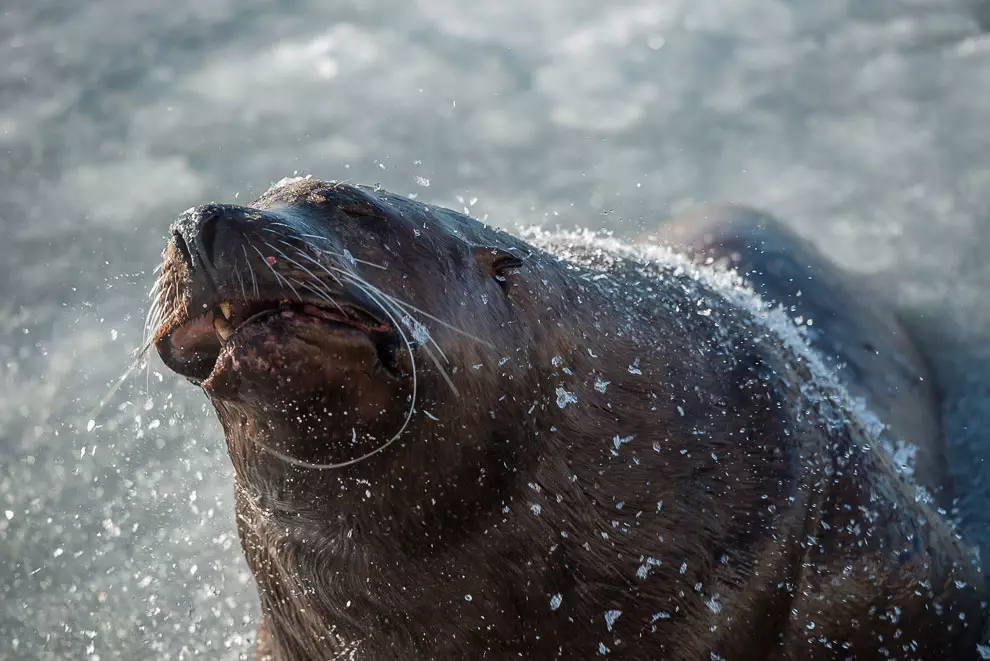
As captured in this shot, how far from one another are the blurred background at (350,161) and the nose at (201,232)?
2.50 metres

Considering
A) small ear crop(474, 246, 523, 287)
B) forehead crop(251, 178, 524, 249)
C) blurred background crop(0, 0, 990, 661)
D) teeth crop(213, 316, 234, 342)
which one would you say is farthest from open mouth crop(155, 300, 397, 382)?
blurred background crop(0, 0, 990, 661)

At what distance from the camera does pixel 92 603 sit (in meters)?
4.57

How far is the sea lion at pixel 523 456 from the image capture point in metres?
2.28

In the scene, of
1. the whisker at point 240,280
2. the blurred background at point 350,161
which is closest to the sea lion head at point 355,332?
the whisker at point 240,280

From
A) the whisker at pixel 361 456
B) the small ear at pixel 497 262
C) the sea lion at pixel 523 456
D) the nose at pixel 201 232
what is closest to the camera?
the nose at pixel 201 232

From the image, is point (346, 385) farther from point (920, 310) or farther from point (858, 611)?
point (920, 310)

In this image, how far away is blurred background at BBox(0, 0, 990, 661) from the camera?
4.74m

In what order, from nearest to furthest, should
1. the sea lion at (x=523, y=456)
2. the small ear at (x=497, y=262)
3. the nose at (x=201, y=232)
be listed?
the nose at (x=201, y=232), the sea lion at (x=523, y=456), the small ear at (x=497, y=262)

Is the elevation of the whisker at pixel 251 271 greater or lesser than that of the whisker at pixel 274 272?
lesser

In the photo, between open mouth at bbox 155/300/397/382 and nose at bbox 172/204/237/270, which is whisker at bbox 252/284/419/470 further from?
→ nose at bbox 172/204/237/270

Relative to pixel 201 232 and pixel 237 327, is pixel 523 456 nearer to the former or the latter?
pixel 237 327

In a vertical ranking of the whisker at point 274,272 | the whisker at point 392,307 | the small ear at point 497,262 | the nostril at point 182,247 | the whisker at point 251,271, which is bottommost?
the nostril at point 182,247

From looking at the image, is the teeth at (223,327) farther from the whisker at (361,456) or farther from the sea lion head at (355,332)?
the whisker at (361,456)

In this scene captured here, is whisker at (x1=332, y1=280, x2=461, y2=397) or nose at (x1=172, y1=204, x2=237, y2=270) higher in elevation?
whisker at (x1=332, y1=280, x2=461, y2=397)
